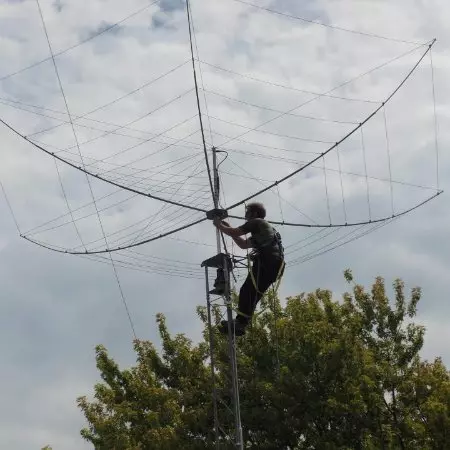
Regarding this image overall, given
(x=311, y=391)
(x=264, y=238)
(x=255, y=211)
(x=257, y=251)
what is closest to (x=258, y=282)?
(x=257, y=251)

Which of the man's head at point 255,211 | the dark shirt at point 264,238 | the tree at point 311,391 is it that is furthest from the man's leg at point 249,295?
the tree at point 311,391

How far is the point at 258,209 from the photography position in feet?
40.1

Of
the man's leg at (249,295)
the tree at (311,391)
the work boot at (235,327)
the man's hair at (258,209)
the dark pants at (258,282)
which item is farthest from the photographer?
the tree at (311,391)

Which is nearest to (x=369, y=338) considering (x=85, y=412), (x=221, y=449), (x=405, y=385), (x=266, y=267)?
(x=405, y=385)

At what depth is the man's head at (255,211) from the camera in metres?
12.2

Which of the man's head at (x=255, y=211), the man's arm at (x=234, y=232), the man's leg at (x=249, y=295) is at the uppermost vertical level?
the man's head at (x=255, y=211)

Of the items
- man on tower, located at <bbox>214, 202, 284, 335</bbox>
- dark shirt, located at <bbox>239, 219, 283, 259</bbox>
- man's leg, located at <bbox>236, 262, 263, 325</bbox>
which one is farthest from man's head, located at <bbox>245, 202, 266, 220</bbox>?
man's leg, located at <bbox>236, 262, 263, 325</bbox>

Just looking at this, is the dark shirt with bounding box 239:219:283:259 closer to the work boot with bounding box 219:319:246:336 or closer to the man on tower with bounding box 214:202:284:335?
the man on tower with bounding box 214:202:284:335

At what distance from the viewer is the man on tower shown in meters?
12.0

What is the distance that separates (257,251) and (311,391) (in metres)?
9.91

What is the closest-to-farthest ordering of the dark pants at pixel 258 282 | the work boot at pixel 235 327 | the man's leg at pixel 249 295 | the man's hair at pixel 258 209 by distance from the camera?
the man's hair at pixel 258 209 → the dark pants at pixel 258 282 → the man's leg at pixel 249 295 → the work boot at pixel 235 327

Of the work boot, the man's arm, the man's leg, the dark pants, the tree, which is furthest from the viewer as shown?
the tree

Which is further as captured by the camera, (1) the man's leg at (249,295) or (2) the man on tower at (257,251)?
(1) the man's leg at (249,295)

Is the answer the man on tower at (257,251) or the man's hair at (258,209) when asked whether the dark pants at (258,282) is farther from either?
the man's hair at (258,209)
